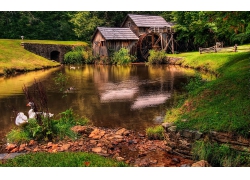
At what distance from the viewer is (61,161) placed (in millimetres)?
5570

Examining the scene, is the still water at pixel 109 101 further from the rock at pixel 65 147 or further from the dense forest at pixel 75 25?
the dense forest at pixel 75 25

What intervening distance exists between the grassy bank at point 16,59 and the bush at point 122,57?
7051 millimetres

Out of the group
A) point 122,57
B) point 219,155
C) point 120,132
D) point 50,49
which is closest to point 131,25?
point 122,57

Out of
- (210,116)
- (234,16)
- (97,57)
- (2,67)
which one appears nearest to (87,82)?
(2,67)

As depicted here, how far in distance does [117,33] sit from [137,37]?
2693mm

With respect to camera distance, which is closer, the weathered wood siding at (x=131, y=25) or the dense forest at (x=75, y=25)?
the dense forest at (x=75, y=25)

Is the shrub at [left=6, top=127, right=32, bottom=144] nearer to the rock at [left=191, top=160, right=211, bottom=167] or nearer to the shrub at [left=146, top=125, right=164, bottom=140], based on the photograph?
the shrub at [left=146, top=125, right=164, bottom=140]

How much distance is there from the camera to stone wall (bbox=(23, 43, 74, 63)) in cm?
3459

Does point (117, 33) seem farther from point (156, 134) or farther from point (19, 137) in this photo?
point (19, 137)

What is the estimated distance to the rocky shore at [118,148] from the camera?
256 inches

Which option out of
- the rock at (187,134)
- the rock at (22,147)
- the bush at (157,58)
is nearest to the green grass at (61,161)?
the rock at (22,147)
